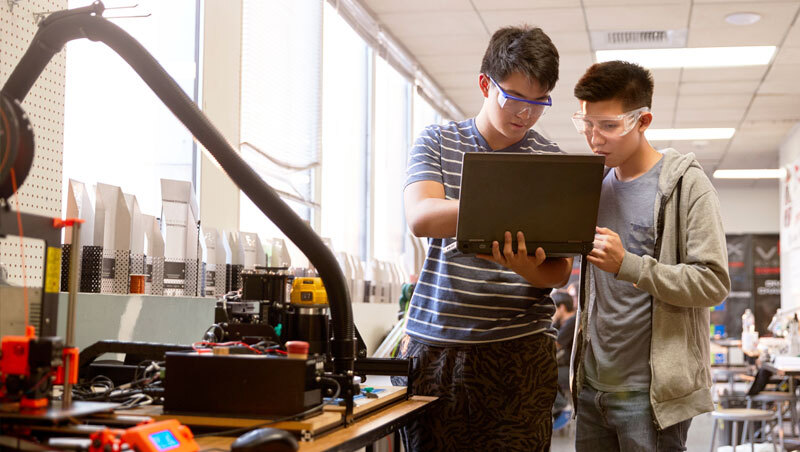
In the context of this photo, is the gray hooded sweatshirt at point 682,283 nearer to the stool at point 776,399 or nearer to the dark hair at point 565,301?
the stool at point 776,399

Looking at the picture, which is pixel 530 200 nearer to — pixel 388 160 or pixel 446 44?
pixel 388 160

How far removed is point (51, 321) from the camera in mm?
1321

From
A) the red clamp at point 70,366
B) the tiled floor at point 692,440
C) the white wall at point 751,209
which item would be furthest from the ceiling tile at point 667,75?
the white wall at point 751,209

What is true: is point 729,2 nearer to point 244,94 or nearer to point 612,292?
point 244,94

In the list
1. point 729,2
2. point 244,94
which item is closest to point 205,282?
point 244,94

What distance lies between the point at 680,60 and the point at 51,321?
649cm

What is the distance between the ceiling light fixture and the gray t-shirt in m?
4.43

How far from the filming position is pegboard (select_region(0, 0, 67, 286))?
2158 millimetres

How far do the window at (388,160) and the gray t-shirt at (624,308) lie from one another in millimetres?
4045

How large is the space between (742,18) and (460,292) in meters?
4.84

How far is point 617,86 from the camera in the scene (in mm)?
2002

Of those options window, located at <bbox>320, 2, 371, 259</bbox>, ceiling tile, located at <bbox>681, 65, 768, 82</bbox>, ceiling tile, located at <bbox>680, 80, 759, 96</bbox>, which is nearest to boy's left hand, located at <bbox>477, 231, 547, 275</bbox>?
window, located at <bbox>320, 2, 371, 259</bbox>

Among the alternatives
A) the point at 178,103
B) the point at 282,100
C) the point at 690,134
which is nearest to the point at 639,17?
the point at 282,100

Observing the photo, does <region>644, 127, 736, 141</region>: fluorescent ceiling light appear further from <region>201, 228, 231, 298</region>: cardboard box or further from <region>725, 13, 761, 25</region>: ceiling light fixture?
<region>201, 228, 231, 298</region>: cardboard box
